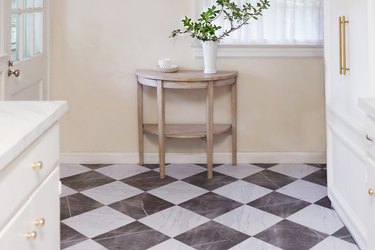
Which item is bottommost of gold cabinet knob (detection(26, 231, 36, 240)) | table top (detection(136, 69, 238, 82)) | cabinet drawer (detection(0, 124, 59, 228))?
gold cabinet knob (detection(26, 231, 36, 240))

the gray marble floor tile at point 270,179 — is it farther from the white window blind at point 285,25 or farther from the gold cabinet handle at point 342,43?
the gold cabinet handle at point 342,43

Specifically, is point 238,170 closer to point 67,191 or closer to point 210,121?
point 210,121

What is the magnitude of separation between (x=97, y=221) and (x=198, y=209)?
1.98 feet

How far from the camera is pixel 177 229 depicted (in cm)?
283

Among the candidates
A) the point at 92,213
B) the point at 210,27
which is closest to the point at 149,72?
the point at 210,27

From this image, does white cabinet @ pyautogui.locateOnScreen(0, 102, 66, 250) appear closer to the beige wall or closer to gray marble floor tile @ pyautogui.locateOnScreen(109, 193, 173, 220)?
gray marble floor tile @ pyautogui.locateOnScreen(109, 193, 173, 220)

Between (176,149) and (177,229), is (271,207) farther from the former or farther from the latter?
(176,149)

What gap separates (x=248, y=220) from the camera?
Answer: 2957 millimetres

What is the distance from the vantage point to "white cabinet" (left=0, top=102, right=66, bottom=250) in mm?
1271

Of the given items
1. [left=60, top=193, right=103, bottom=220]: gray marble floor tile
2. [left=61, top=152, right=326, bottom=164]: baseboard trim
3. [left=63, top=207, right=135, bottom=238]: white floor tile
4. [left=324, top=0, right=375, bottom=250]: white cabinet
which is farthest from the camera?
[left=61, top=152, right=326, bottom=164]: baseboard trim

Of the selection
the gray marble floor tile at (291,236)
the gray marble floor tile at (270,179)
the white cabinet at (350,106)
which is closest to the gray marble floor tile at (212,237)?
the gray marble floor tile at (291,236)

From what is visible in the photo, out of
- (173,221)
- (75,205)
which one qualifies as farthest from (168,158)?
(173,221)

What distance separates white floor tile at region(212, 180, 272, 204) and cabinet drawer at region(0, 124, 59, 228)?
1767mm

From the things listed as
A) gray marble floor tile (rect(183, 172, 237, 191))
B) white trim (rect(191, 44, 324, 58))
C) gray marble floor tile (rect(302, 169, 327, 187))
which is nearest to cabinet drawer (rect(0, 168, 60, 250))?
gray marble floor tile (rect(183, 172, 237, 191))
